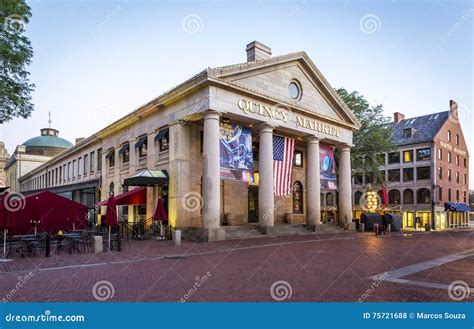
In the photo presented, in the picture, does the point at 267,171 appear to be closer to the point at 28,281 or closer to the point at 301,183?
the point at 301,183

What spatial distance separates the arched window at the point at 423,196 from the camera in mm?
46562

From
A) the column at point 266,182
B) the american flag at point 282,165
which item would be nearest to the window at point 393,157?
the american flag at point 282,165

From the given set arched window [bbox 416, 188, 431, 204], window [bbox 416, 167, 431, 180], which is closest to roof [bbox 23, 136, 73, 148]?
window [bbox 416, 167, 431, 180]

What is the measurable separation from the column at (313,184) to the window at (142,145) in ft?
42.3

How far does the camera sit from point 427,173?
46.9m

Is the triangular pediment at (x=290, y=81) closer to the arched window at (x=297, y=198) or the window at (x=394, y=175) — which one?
the arched window at (x=297, y=198)

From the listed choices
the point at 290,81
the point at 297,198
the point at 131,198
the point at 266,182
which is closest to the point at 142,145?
the point at 131,198

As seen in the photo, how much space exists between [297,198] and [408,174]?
22.8 metres

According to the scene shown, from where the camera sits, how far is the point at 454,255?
15.8 m

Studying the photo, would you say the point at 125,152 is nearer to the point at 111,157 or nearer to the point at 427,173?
the point at 111,157

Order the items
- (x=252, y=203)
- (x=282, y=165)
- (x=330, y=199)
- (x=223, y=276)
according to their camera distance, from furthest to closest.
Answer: (x=330, y=199) → (x=252, y=203) → (x=282, y=165) → (x=223, y=276)

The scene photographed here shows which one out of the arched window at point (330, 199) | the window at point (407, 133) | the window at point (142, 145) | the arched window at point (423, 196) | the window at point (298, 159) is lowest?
the arched window at point (330, 199)

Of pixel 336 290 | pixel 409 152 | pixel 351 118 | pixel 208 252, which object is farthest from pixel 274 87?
pixel 409 152

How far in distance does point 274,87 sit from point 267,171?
244 inches
